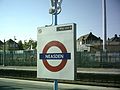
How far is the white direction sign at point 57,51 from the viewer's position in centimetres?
365

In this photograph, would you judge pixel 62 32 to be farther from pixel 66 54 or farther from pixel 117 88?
pixel 117 88

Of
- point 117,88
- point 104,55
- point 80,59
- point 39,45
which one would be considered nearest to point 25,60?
point 80,59

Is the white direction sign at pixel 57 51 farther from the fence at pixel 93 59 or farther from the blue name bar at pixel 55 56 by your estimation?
the fence at pixel 93 59

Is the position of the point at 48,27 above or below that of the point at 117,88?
above

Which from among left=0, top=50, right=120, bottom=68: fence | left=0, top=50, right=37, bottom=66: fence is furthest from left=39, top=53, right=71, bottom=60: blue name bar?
left=0, top=50, right=37, bottom=66: fence

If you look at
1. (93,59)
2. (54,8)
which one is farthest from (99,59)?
(54,8)

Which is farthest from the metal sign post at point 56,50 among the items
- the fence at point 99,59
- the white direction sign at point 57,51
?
the fence at point 99,59

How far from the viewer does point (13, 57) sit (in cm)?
5653

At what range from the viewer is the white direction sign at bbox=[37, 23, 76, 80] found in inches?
144

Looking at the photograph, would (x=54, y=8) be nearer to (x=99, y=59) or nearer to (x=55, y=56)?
(x=55, y=56)

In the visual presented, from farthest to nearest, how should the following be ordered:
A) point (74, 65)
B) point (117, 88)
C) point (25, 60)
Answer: point (25, 60) → point (117, 88) → point (74, 65)

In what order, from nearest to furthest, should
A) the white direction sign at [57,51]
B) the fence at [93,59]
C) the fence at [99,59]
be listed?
the white direction sign at [57,51] → the fence at [99,59] → the fence at [93,59]

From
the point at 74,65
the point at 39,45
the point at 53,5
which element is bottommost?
the point at 74,65

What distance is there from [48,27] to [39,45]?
0.28 meters
